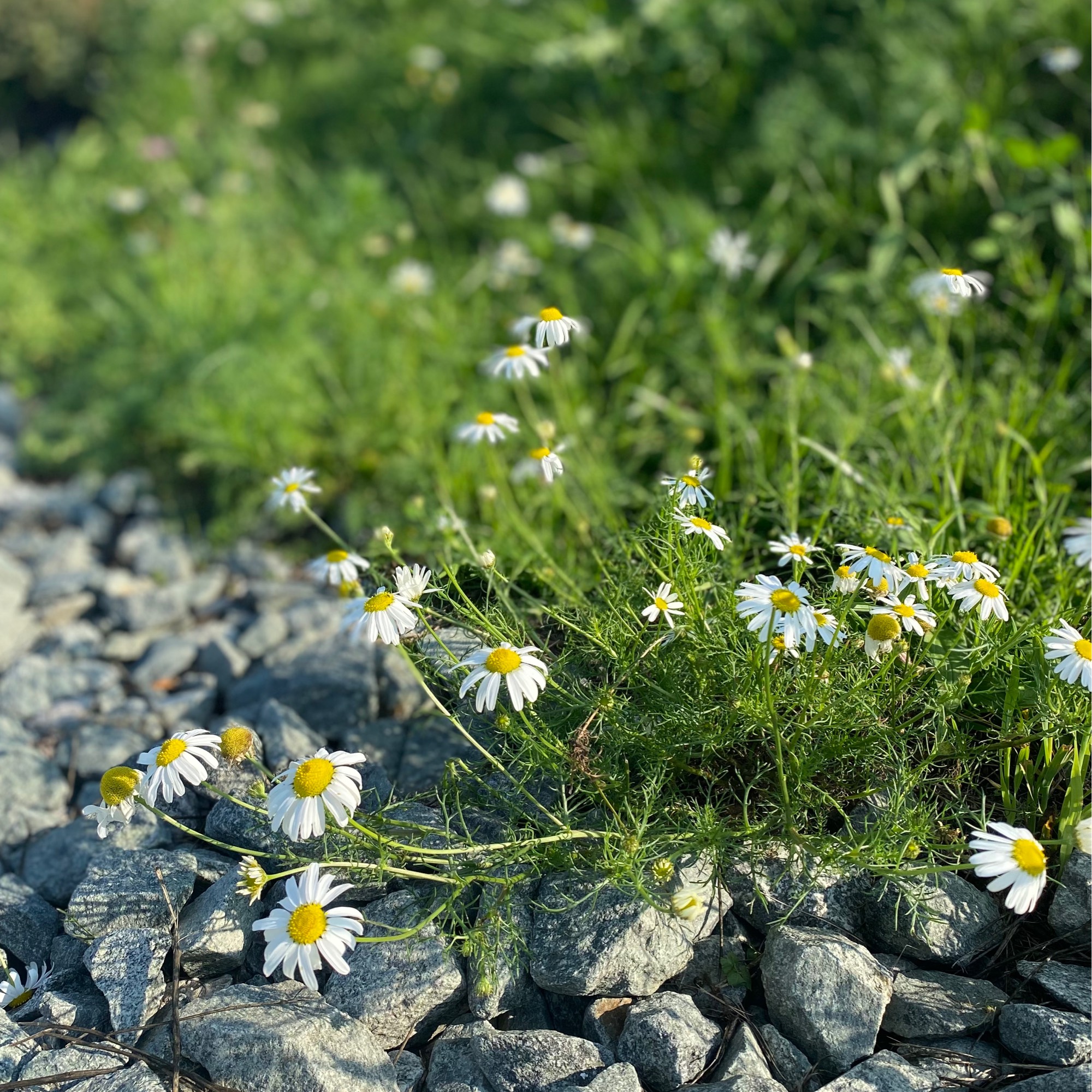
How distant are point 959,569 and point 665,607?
53 cm

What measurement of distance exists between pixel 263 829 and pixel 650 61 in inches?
157

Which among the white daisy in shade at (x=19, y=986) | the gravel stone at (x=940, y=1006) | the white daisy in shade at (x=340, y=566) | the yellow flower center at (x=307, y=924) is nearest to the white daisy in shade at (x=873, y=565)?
the gravel stone at (x=940, y=1006)

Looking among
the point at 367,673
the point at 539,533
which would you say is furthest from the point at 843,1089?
the point at 539,533

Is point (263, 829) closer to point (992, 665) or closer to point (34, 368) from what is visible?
point (992, 665)

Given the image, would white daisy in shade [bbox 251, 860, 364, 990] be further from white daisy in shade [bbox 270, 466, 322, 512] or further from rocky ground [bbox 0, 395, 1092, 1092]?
white daisy in shade [bbox 270, 466, 322, 512]

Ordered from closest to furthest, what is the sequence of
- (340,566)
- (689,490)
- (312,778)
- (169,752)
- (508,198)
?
(312,778), (169,752), (689,490), (340,566), (508,198)

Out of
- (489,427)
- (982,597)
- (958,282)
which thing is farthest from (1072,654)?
(489,427)

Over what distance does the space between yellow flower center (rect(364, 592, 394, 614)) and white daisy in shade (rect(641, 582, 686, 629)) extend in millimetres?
467

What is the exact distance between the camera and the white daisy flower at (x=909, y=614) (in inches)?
70.8

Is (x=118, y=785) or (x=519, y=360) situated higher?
(x=519, y=360)

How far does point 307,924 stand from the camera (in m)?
1.64

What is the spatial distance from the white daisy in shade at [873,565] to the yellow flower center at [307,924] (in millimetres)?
1085

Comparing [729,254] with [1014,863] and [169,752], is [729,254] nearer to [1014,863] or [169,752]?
[1014,863]

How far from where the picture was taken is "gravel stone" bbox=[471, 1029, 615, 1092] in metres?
1.73
